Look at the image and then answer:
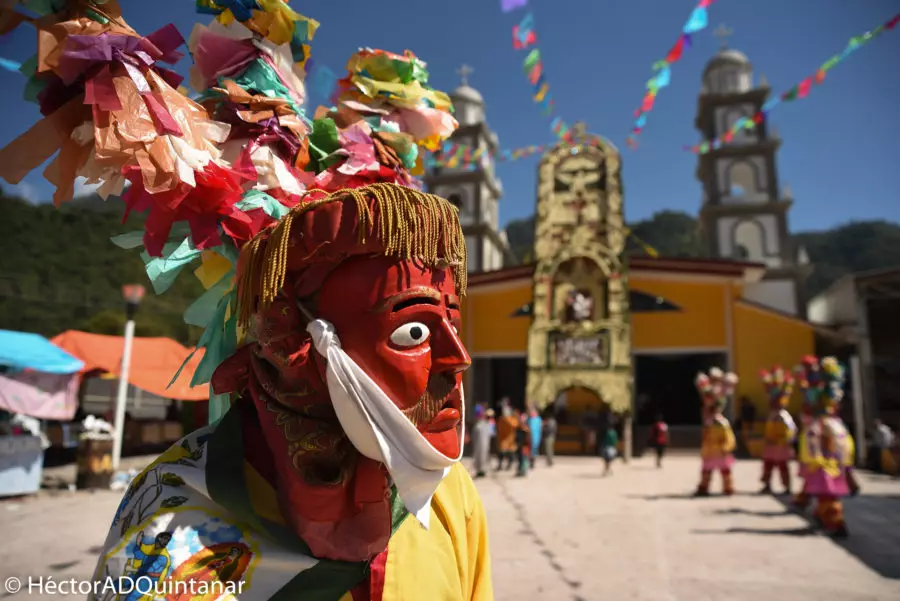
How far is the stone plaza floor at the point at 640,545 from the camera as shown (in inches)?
196

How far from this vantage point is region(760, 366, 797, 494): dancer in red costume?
9.89 meters

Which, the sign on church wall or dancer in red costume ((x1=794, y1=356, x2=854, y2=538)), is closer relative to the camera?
dancer in red costume ((x1=794, y1=356, x2=854, y2=538))

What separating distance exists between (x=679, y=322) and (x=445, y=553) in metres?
18.0

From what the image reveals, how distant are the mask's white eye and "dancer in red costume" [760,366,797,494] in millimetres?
10502

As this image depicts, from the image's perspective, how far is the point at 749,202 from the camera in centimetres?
2192

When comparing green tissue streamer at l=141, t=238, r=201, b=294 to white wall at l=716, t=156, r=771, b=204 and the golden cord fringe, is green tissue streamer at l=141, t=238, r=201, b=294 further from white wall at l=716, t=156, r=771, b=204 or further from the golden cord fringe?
white wall at l=716, t=156, r=771, b=204

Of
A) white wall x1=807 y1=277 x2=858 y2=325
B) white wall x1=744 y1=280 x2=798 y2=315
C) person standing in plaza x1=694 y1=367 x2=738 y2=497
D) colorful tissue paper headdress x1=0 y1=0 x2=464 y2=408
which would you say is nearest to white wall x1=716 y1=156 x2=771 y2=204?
white wall x1=744 y1=280 x2=798 y2=315

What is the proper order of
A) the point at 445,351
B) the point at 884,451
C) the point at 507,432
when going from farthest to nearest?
the point at 884,451 < the point at 507,432 < the point at 445,351

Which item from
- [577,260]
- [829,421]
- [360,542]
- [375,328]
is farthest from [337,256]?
A: [577,260]

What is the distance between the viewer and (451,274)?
1404mm

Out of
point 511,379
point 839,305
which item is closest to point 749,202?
point 839,305

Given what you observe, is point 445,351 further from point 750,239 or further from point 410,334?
point 750,239

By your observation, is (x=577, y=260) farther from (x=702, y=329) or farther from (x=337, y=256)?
(x=337, y=256)

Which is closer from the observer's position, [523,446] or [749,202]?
[523,446]
